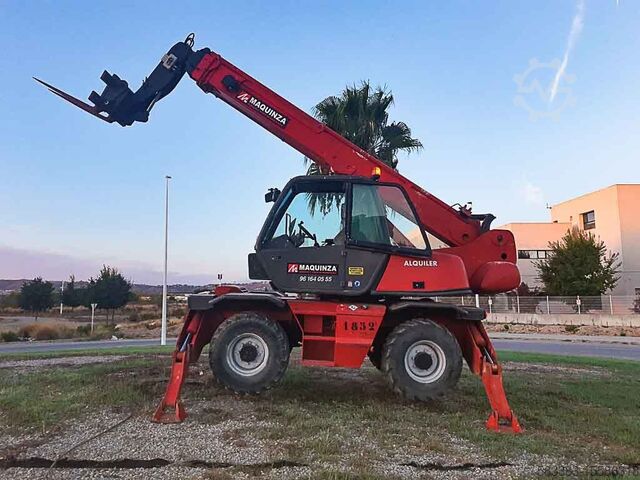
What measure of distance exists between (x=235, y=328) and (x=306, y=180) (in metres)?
2.20

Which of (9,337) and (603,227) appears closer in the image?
(9,337)

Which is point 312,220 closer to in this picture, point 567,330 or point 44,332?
point 567,330

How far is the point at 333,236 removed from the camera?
6.67 meters

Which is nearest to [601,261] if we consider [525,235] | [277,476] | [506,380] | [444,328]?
[525,235]

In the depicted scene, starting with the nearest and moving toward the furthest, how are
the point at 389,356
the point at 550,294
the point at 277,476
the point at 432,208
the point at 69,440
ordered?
the point at 277,476, the point at 69,440, the point at 389,356, the point at 432,208, the point at 550,294

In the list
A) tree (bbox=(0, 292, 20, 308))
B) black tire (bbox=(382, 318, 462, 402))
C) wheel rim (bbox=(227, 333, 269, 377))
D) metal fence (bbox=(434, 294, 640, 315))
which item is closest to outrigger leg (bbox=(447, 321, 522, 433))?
black tire (bbox=(382, 318, 462, 402))

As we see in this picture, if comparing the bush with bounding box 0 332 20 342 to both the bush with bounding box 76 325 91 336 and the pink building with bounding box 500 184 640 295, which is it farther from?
the pink building with bounding box 500 184 640 295

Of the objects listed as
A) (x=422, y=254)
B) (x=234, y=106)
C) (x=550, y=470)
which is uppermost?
(x=234, y=106)

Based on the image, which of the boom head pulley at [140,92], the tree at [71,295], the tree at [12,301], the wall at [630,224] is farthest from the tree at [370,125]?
the tree at [12,301]

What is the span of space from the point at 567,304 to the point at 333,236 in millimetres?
26677

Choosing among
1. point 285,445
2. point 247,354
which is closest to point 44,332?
point 247,354

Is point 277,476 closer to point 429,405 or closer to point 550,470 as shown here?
point 550,470

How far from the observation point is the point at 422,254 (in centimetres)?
662

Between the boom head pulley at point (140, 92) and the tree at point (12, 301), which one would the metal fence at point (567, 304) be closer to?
the boom head pulley at point (140, 92)
